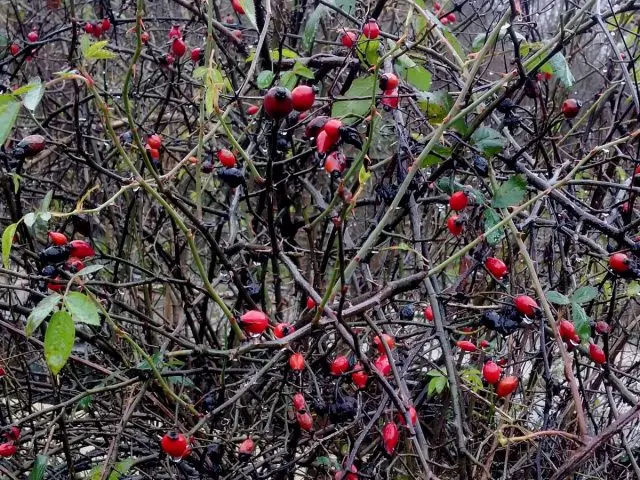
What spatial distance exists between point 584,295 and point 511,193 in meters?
0.26

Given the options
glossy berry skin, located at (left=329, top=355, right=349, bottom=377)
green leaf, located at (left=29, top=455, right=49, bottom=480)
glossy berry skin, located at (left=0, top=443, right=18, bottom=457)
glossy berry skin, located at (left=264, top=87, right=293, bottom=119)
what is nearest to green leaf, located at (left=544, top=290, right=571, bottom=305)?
glossy berry skin, located at (left=329, top=355, right=349, bottom=377)

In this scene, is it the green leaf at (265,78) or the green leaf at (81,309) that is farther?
the green leaf at (265,78)

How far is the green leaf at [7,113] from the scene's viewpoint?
88cm

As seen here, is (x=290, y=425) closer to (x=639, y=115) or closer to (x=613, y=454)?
(x=613, y=454)

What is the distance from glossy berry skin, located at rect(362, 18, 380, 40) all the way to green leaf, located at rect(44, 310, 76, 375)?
0.88 meters

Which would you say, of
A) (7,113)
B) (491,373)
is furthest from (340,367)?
(7,113)

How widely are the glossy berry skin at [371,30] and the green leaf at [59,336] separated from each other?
88 cm

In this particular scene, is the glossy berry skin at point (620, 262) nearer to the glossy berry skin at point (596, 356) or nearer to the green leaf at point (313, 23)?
the glossy berry skin at point (596, 356)

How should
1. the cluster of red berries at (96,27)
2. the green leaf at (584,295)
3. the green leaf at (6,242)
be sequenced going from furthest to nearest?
the cluster of red berries at (96,27) < the green leaf at (584,295) < the green leaf at (6,242)

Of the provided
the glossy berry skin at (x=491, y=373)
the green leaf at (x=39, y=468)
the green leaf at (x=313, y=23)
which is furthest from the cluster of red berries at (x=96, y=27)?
the glossy berry skin at (x=491, y=373)

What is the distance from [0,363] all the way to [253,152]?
3.34ft

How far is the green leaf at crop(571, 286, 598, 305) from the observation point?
1.31m

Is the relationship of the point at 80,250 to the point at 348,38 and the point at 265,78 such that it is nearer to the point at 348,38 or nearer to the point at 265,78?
the point at 265,78

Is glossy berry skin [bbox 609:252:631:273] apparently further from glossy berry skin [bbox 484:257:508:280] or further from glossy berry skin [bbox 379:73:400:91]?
glossy berry skin [bbox 379:73:400:91]
